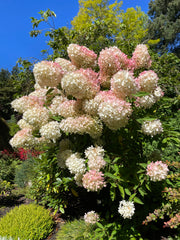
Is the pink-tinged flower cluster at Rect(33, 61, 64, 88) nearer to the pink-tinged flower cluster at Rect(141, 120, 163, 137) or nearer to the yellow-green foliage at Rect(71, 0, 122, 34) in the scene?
the pink-tinged flower cluster at Rect(141, 120, 163, 137)

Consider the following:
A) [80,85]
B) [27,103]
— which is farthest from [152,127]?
[27,103]

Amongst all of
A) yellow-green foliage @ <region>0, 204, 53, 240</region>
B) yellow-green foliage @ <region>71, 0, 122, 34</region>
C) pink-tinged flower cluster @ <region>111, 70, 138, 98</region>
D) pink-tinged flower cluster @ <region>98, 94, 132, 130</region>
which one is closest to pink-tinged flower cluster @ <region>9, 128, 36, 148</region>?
pink-tinged flower cluster @ <region>98, 94, 132, 130</region>

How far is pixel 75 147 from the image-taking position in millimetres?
2102

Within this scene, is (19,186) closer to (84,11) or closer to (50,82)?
(50,82)

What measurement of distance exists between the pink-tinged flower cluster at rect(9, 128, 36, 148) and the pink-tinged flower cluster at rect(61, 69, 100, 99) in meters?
0.69

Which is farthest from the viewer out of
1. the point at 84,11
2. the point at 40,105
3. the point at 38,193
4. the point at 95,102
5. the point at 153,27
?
the point at 153,27

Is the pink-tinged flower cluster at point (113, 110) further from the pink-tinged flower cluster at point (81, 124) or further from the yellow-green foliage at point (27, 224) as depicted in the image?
the yellow-green foliage at point (27, 224)

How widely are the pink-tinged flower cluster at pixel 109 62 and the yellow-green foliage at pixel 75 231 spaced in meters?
2.20

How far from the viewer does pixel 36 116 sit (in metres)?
1.80

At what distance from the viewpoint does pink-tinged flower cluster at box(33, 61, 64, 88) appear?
174 centimetres

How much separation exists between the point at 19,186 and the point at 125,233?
13.5 feet

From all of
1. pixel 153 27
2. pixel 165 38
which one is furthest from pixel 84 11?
pixel 165 38

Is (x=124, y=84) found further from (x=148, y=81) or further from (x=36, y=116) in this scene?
(x=36, y=116)

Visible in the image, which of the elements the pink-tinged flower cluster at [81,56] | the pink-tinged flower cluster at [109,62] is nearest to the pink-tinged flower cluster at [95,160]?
the pink-tinged flower cluster at [109,62]
